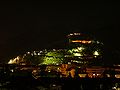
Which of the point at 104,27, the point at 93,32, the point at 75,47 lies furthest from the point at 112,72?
the point at 104,27

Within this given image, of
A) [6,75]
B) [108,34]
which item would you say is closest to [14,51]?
Answer: [108,34]

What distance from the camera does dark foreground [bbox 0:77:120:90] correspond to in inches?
404

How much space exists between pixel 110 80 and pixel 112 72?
112 centimetres

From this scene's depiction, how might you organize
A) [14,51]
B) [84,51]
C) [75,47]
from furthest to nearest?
[14,51] < [75,47] < [84,51]

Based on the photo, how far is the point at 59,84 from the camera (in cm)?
1052

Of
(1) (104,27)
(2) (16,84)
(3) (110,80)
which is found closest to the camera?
(2) (16,84)

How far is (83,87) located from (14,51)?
27029mm

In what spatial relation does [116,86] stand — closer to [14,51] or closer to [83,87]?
[83,87]

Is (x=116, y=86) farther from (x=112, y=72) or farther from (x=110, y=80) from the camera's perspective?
(x=112, y=72)

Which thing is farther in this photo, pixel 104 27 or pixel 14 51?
pixel 104 27


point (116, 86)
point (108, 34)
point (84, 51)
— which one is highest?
point (108, 34)

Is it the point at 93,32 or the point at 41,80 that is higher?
the point at 93,32

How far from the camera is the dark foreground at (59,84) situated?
33.7 ft

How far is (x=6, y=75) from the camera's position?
37.4 ft
